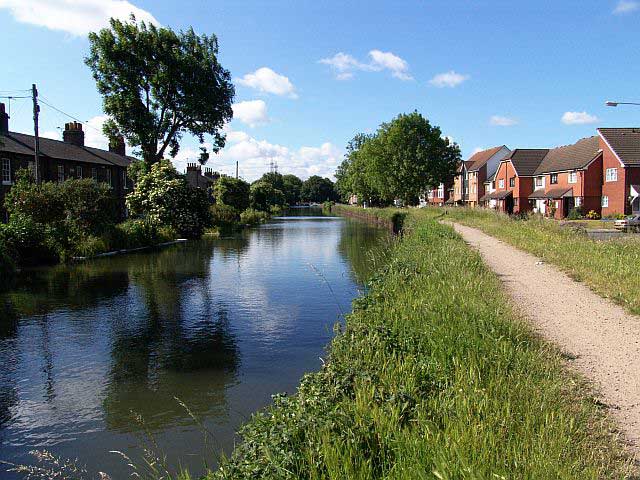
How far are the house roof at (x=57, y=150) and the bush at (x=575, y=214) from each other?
43.0 meters

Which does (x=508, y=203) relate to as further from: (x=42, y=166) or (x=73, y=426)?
(x=73, y=426)

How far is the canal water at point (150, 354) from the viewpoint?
22.0 ft

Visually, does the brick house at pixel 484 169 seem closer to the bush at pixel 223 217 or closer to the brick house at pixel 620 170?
the brick house at pixel 620 170

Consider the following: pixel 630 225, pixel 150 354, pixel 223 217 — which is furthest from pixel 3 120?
pixel 630 225

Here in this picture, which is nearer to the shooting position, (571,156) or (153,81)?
Answer: (153,81)

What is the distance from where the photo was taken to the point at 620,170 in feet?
152

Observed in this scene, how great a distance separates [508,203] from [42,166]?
2111 inches

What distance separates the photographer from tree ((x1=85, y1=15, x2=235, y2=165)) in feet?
131

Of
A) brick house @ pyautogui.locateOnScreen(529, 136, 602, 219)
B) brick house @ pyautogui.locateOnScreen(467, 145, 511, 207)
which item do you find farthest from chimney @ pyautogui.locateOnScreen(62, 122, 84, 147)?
brick house @ pyautogui.locateOnScreen(467, 145, 511, 207)

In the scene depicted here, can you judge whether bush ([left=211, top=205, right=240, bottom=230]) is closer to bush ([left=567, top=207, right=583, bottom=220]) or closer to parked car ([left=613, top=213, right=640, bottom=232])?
parked car ([left=613, top=213, right=640, bottom=232])

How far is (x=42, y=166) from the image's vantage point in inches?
1515

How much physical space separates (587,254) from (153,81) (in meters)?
35.1

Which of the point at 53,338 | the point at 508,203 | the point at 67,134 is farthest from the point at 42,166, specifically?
the point at 508,203

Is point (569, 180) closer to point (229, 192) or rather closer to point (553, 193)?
point (553, 193)
